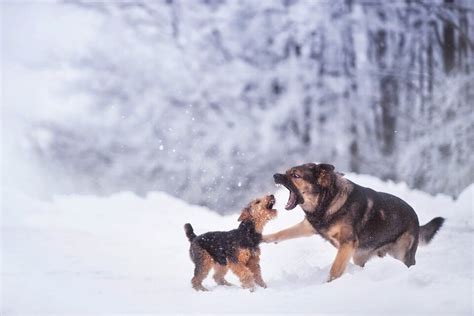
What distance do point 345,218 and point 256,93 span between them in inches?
43.0

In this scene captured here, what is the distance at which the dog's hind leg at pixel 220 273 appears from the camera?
364 centimetres

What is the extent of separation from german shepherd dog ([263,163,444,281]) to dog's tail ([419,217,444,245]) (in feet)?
0.16

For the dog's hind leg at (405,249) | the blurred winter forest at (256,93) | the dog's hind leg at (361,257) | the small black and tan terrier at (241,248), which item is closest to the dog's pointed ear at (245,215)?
the small black and tan terrier at (241,248)

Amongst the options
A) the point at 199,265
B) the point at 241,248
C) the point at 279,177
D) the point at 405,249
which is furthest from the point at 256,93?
the point at 405,249

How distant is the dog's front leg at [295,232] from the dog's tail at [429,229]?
755 millimetres

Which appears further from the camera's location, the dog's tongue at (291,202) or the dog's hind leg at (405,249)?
the dog's hind leg at (405,249)

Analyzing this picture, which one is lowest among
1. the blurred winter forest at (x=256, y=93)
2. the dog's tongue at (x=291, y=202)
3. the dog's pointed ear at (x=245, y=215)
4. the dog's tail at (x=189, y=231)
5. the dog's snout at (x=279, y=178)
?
the dog's tail at (x=189, y=231)

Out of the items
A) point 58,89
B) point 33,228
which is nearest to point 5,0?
point 58,89

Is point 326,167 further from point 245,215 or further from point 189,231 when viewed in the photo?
point 189,231

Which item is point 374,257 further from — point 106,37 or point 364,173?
point 106,37

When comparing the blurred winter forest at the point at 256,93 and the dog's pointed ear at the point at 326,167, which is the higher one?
the blurred winter forest at the point at 256,93

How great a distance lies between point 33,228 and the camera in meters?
4.14

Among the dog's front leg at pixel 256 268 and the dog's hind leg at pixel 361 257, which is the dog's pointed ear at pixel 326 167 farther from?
the dog's front leg at pixel 256 268

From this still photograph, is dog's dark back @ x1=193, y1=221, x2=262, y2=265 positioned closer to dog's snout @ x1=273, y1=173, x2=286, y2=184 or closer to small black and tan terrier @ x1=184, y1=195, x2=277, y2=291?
small black and tan terrier @ x1=184, y1=195, x2=277, y2=291
